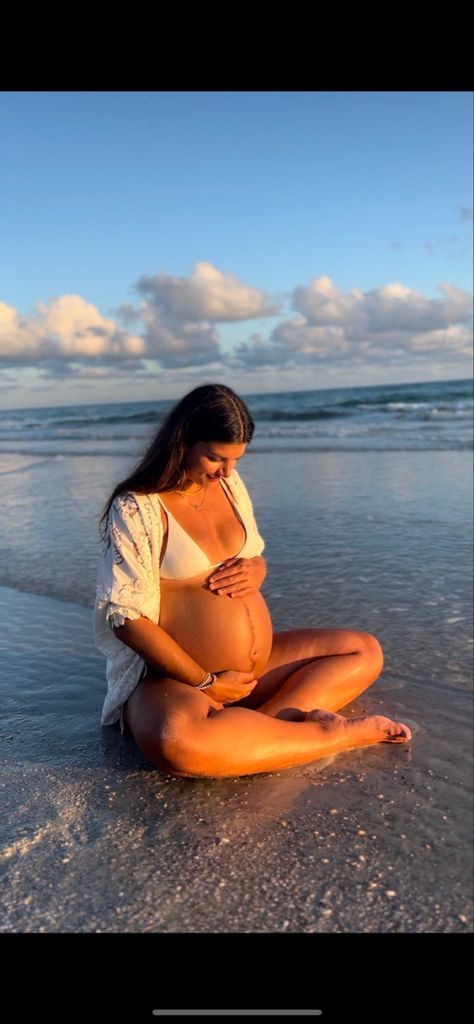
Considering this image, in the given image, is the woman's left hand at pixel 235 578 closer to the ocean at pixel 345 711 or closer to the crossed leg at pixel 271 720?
the crossed leg at pixel 271 720

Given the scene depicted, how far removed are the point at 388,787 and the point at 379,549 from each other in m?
2.95

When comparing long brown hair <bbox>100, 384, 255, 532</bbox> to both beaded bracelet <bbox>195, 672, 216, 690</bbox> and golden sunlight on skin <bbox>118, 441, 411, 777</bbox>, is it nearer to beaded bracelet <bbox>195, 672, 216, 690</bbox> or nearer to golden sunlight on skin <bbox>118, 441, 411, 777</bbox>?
golden sunlight on skin <bbox>118, 441, 411, 777</bbox>

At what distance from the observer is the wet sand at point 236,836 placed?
180cm

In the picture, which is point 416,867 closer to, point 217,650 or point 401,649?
point 217,650

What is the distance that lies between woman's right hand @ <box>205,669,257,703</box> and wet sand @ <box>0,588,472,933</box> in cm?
28

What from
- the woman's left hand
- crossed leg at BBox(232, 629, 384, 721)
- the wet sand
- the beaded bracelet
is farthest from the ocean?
the woman's left hand

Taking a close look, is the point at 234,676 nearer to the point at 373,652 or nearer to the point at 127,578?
the point at 127,578

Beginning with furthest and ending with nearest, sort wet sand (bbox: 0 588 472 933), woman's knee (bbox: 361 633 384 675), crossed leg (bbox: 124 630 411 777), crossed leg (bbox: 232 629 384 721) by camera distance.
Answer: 1. woman's knee (bbox: 361 633 384 675)
2. crossed leg (bbox: 232 629 384 721)
3. crossed leg (bbox: 124 630 411 777)
4. wet sand (bbox: 0 588 472 933)

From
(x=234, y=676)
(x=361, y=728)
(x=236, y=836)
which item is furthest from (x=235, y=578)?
(x=236, y=836)

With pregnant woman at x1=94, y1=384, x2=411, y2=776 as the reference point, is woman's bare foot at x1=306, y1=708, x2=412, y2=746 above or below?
below

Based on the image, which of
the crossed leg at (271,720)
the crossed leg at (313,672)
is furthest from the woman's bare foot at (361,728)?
the crossed leg at (313,672)

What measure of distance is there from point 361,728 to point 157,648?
0.70 metres

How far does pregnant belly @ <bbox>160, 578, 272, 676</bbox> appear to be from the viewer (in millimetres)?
2543

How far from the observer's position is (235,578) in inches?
104
